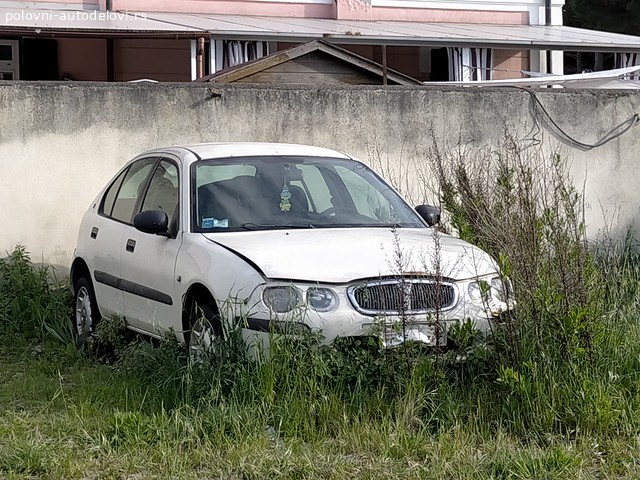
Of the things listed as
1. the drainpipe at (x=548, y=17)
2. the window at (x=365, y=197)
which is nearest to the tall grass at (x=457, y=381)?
the window at (x=365, y=197)

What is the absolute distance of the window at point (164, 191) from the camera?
7.82 meters

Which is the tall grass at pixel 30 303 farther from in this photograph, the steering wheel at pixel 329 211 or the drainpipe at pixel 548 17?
the drainpipe at pixel 548 17

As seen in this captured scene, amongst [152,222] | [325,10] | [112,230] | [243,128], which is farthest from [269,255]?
[325,10]

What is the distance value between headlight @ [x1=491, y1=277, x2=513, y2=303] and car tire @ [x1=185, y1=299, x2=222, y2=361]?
160 cm

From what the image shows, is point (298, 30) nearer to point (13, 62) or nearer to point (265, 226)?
point (13, 62)

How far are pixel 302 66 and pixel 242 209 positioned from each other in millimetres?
6740

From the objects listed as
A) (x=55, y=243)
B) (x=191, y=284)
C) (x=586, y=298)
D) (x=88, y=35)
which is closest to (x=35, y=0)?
(x=88, y=35)

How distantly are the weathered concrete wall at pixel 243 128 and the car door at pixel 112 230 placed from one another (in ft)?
4.90

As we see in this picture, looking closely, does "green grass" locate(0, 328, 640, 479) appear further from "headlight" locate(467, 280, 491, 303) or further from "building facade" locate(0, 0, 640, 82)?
"building facade" locate(0, 0, 640, 82)

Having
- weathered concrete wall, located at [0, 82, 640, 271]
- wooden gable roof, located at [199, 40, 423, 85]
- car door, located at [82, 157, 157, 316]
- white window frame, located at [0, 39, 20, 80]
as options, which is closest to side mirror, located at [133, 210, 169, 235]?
car door, located at [82, 157, 157, 316]

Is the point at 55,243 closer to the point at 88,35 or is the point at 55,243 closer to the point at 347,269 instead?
the point at 347,269

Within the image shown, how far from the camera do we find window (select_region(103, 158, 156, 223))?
844 cm

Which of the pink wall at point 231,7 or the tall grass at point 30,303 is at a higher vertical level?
the pink wall at point 231,7

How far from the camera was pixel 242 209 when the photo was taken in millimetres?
7598
